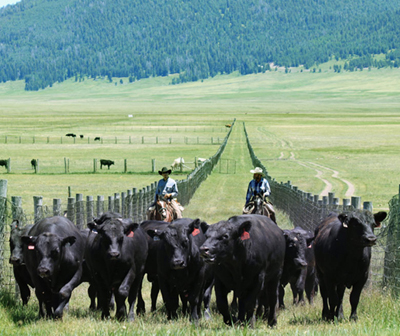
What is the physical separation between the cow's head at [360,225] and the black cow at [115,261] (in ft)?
10.9

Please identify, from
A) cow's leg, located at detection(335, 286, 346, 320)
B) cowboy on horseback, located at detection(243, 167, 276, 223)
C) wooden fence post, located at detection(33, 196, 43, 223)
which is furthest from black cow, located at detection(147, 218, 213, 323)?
cowboy on horseback, located at detection(243, 167, 276, 223)

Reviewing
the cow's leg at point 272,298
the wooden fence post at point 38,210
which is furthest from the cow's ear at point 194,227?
the wooden fence post at point 38,210

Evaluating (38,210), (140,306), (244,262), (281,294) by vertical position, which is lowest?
(140,306)

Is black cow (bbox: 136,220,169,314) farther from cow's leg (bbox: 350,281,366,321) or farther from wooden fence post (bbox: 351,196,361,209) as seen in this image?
wooden fence post (bbox: 351,196,361,209)

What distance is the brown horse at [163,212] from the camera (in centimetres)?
1634

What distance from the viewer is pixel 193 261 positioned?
11188 mm

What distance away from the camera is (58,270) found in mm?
10680

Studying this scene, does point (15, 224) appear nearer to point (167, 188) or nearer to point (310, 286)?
point (167, 188)

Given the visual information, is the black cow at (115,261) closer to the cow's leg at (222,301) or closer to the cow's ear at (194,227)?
the cow's ear at (194,227)

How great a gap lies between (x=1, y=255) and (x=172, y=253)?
3.32 metres

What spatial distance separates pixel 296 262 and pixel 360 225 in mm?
2211

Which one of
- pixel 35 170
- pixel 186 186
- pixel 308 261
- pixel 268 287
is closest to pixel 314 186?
pixel 186 186

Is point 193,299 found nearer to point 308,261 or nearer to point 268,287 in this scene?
point 268,287

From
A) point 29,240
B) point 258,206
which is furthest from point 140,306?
point 258,206
